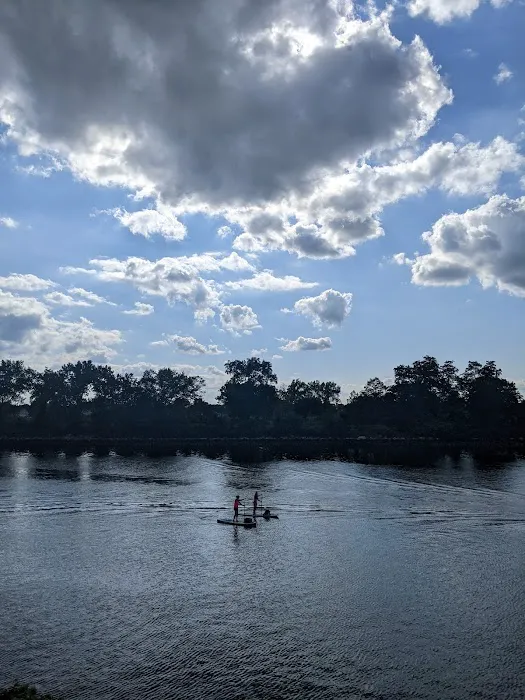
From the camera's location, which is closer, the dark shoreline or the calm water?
the calm water

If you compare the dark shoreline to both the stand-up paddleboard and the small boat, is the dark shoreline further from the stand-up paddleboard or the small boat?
the small boat

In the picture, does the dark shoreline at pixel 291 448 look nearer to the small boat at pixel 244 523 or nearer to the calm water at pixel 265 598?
the calm water at pixel 265 598

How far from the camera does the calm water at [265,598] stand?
1126 inches

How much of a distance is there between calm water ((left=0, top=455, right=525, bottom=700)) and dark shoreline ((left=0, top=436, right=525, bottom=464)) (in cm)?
7004

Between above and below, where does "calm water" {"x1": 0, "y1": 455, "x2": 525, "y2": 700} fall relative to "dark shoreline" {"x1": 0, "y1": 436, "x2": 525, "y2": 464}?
below

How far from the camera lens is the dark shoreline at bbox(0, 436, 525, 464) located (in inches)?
5901

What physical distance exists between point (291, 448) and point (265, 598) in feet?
464

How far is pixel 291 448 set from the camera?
18050cm

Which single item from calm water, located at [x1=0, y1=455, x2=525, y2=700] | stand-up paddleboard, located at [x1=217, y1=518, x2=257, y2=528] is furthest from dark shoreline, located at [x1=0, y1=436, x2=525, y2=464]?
stand-up paddleboard, located at [x1=217, y1=518, x2=257, y2=528]

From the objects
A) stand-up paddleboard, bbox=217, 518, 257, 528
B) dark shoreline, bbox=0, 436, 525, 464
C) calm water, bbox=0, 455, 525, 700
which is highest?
dark shoreline, bbox=0, 436, 525, 464

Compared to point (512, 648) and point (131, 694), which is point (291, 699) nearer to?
point (131, 694)

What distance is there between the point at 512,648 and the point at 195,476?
8095 centimetres

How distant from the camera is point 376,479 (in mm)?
102688

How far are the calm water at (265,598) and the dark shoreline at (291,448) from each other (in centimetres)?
7004
